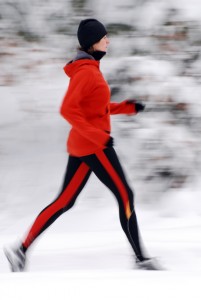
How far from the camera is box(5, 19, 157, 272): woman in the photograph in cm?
341

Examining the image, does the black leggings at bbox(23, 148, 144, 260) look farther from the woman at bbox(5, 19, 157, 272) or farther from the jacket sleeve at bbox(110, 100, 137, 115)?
the jacket sleeve at bbox(110, 100, 137, 115)

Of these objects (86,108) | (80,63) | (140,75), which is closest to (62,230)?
(140,75)

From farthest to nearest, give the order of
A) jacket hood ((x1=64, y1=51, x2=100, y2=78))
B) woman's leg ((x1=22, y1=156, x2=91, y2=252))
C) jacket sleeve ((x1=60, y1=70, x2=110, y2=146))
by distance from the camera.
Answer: woman's leg ((x1=22, y1=156, x2=91, y2=252)), jacket hood ((x1=64, y1=51, x2=100, y2=78)), jacket sleeve ((x1=60, y1=70, x2=110, y2=146))

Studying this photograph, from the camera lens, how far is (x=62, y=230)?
16.5 ft

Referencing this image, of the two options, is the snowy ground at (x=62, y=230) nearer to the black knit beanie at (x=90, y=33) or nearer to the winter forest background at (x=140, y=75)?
the winter forest background at (x=140, y=75)

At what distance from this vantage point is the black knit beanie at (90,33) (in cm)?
358

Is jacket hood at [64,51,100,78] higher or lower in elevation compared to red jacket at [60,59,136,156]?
higher

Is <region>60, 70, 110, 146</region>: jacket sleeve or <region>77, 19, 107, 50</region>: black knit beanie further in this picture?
<region>77, 19, 107, 50</region>: black knit beanie

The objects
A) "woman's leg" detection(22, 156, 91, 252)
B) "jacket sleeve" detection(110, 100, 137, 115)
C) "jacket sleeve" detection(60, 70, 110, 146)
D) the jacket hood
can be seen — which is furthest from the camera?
"jacket sleeve" detection(110, 100, 137, 115)

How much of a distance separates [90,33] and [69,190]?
0.86 metres

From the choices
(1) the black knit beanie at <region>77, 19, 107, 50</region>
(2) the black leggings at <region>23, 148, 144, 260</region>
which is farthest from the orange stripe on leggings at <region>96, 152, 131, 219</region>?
(1) the black knit beanie at <region>77, 19, 107, 50</region>

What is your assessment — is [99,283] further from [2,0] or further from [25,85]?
[2,0]

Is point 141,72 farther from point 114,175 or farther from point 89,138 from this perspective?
point 89,138

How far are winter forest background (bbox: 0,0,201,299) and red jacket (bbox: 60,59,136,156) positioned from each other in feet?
4.84
